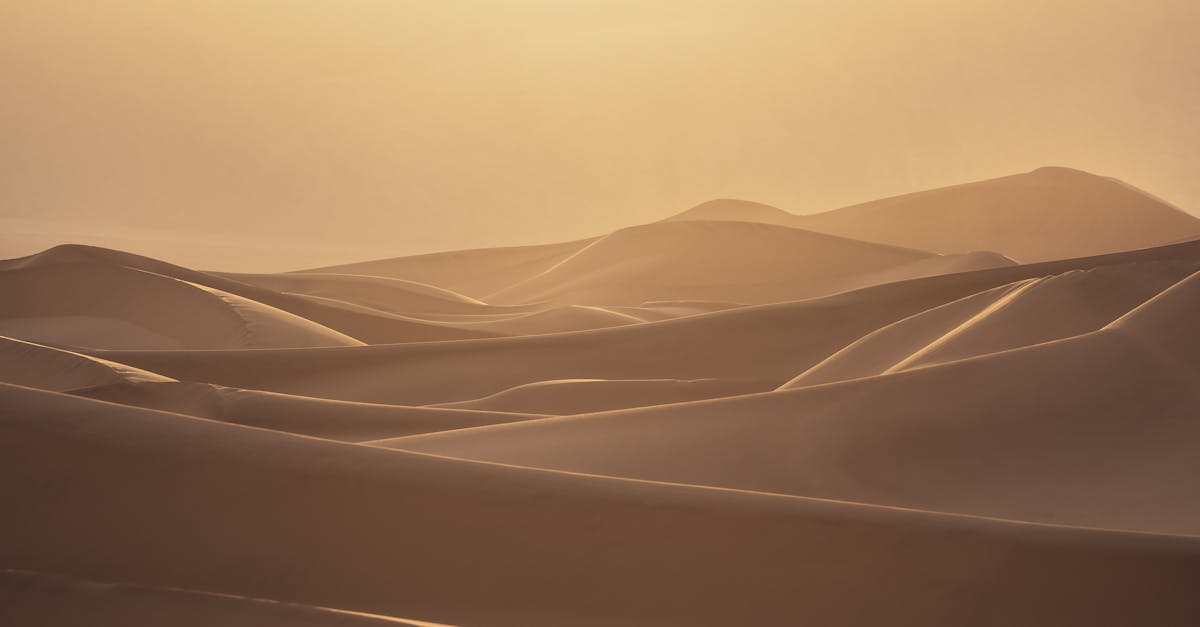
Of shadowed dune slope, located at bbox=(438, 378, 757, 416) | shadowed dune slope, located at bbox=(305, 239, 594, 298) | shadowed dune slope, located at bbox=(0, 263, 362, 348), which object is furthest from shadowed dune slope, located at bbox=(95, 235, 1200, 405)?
shadowed dune slope, located at bbox=(305, 239, 594, 298)

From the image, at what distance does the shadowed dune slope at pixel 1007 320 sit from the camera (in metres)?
2.74

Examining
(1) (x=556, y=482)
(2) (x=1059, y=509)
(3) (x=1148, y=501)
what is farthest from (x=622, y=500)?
(3) (x=1148, y=501)

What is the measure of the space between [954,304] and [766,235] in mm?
6436

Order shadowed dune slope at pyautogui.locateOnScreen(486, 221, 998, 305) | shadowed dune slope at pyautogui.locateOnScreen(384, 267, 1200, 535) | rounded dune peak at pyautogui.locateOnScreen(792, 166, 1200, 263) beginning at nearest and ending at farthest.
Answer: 1. shadowed dune slope at pyautogui.locateOnScreen(384, 267, 1200, 535)
2. shadowed dune slope at pyautogui.locateOnScreen(486, 221, 998, 305)
3. rounded dune peak at pyautogui.locateOnScreen(792, 166, 1200, 263)

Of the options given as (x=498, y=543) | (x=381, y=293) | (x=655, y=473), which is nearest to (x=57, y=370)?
(x=655, y=473)

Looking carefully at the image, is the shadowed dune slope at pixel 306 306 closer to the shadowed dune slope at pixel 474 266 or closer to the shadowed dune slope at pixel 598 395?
the shadowed dune slope at pixel 598 395

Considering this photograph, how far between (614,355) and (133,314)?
217cm

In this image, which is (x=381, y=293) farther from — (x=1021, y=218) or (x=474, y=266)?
(x=1021, y=218)

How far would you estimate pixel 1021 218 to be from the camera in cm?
1161

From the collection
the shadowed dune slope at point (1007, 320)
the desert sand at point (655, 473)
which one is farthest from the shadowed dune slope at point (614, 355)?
the shadowed dune slope at point (1007, 320)

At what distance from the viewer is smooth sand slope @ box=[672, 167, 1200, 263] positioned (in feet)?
35.8

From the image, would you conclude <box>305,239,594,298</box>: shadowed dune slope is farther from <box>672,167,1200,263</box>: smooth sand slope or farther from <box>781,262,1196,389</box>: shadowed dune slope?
<box>781,262,1196,389</box>: shadowed dune slope

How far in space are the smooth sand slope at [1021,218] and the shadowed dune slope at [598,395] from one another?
8.72m

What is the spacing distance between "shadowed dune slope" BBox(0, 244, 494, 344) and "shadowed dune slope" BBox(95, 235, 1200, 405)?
1.26 meters
